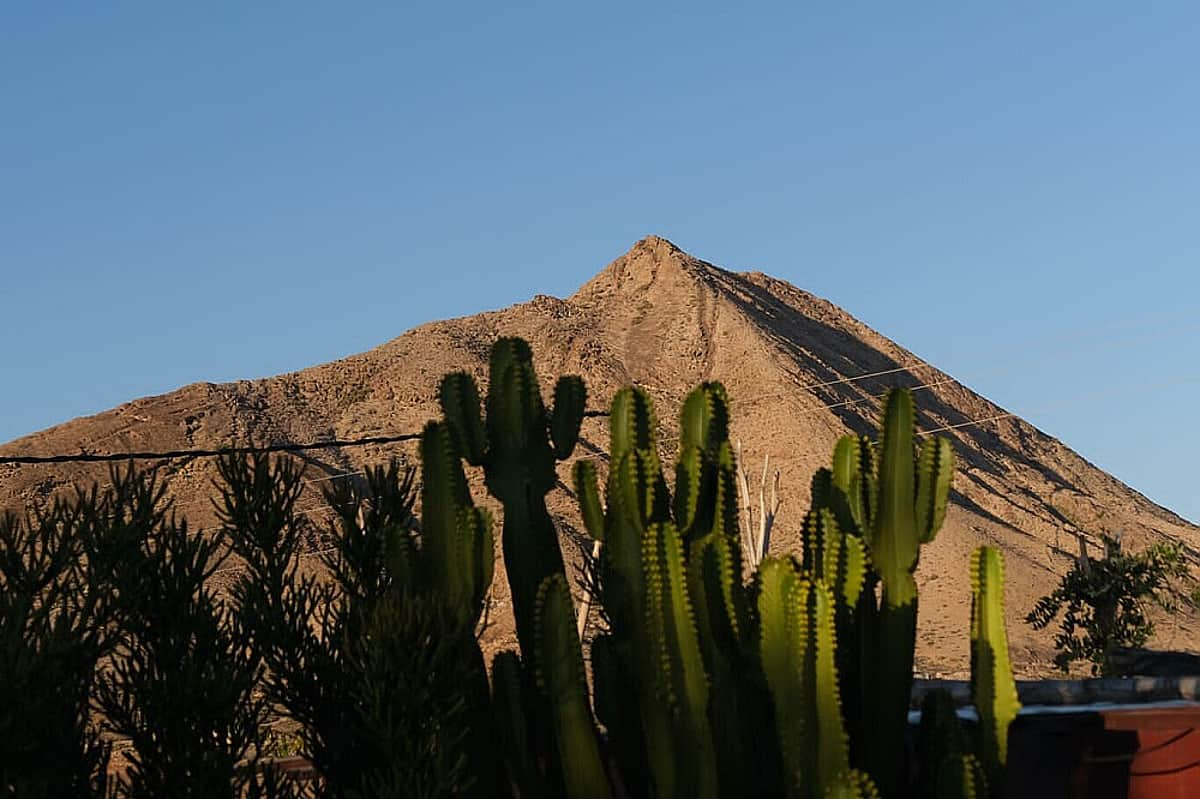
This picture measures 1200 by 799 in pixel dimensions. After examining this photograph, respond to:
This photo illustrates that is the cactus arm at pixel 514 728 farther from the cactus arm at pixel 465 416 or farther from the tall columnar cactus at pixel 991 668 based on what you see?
the tall columnar cactus at pixel 991 668

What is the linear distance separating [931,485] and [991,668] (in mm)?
967

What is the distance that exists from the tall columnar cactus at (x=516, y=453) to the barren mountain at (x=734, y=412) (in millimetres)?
25661

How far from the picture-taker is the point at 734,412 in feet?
161

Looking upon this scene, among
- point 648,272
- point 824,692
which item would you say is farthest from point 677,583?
point 648,272

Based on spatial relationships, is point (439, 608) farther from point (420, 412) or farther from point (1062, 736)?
point (420, 412)

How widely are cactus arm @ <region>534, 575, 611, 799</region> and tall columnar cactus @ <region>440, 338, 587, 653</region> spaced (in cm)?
96

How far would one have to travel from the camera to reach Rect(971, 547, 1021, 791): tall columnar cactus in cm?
820

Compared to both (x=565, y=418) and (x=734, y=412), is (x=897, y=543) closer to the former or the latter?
(x=565, y=418)

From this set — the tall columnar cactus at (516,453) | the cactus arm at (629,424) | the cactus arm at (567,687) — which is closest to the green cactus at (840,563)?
the cactus arm at (629,424)

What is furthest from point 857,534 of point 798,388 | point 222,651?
point 798,388

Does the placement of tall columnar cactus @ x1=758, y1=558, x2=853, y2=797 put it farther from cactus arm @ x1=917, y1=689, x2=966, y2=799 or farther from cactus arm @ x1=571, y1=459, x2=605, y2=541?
cactus arm @ x1=571, y1=459, x2=605, y2=541

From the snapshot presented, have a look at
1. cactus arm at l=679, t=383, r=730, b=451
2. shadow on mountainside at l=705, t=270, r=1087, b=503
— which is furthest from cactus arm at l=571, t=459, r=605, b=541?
shadow on mountainside at l=705, t=270, r=1087, b=503

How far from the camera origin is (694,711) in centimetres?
770

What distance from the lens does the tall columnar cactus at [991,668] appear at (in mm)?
8203
